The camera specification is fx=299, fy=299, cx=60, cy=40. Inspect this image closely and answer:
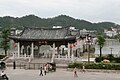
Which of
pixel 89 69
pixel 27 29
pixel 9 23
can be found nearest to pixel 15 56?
pixel 27 29

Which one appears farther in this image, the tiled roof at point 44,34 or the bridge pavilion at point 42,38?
the tiled roof at point 44,34

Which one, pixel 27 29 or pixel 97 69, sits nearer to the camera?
pixel 97 69

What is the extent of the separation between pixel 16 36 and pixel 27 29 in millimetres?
4495

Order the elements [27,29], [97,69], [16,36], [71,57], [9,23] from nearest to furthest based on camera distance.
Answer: [97,69]
[71,57]
[16,36]
[27,29]
[9,23]

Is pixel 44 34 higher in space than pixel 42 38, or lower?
higher

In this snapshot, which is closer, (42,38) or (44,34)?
(42,38)

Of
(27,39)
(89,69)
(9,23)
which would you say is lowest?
(89,69)

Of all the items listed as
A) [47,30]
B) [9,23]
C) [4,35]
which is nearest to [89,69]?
[47,30]

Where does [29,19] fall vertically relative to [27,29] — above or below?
above

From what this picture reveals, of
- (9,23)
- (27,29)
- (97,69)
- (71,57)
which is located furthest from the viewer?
(9,23)

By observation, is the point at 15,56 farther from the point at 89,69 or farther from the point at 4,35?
the point at 89,69

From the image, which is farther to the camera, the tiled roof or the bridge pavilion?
the tiled roof

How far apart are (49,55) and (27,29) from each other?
7325 millimetres

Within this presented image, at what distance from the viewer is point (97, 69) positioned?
135 feet
